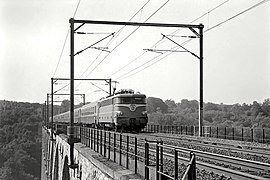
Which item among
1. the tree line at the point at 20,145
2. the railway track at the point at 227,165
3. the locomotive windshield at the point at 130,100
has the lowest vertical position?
the tree line at the point at 20,145

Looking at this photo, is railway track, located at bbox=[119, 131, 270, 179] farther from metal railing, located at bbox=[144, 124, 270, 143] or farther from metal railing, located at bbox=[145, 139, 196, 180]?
metal railing, located at bbox=[144, 124, 270, 143]

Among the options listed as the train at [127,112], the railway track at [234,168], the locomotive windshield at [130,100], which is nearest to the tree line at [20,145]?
the train at [127,112]

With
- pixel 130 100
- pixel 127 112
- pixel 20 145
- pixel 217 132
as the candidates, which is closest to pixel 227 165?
pixel 217 132

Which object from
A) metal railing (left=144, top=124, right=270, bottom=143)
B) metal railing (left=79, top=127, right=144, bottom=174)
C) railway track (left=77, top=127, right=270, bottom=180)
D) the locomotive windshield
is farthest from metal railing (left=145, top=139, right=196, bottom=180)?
the locomotive windshield

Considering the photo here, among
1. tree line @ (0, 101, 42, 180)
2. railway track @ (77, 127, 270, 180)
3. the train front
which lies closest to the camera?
railway track @ (77, 127, 270, 180)

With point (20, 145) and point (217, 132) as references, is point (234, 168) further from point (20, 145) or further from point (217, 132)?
point (20, 145)

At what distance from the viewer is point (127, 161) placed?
11750 millimetres

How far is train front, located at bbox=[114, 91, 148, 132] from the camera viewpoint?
33.3m

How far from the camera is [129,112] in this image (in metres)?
33.9

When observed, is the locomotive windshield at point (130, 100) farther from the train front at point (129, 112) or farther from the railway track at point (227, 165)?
the railway track at point (227, 165)

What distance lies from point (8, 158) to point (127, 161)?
315 feet

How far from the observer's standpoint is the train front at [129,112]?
109 ft

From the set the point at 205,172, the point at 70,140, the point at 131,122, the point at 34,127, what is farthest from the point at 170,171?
the point at 34,127

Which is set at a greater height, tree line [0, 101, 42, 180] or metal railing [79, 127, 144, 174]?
metal railing [79, 127, 144, 174]
